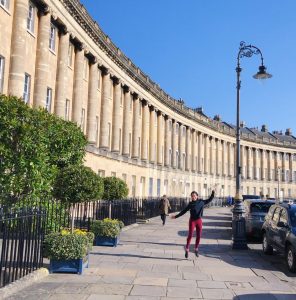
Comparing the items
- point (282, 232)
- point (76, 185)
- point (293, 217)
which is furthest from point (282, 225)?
point (76, 185)

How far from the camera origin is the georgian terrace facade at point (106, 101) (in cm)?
2388

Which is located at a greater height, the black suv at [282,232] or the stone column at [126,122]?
the stone column at [126,122]

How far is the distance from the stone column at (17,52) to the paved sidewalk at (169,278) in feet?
38.0

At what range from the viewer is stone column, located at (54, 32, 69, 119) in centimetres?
2753

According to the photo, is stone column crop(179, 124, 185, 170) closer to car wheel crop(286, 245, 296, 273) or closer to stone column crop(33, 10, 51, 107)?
stone column crop(33, 10, 51, 107)

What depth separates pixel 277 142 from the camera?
97875 millimetres

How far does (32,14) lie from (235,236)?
59.9 ft

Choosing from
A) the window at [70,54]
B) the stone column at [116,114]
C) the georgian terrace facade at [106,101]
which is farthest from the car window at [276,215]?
the stone column at [116,114]

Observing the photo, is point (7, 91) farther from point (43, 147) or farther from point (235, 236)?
point (235, 236)

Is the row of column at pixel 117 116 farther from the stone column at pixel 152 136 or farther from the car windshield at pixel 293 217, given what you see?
the car windshield at pixel 293 217

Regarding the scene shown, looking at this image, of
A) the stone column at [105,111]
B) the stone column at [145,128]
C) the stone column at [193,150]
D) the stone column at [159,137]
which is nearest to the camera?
the stone column at [105,111]

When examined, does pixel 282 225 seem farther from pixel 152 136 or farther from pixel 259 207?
pixel 152 136

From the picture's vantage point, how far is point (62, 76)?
28047 mm

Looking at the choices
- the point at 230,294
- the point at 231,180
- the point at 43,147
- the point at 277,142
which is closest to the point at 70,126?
the point at 43,147
